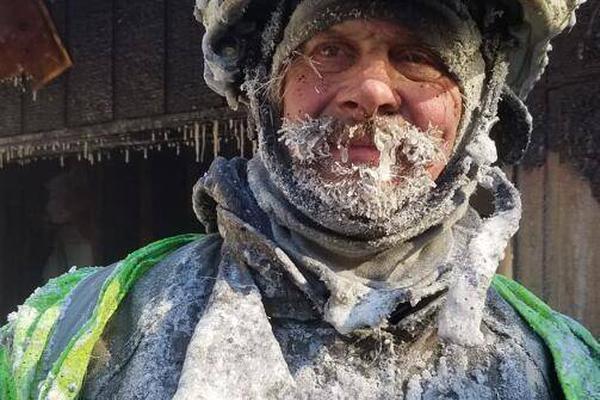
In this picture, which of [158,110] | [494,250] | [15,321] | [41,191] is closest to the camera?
[494,250]

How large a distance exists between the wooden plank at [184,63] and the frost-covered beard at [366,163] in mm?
2512

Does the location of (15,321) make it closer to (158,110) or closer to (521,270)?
(521,270)

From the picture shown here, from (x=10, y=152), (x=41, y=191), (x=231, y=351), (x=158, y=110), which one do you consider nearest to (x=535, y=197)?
(x=158, y=110)

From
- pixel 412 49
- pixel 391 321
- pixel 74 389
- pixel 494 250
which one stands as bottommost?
pixel 74 389

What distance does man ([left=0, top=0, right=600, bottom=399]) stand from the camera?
5.12 feet

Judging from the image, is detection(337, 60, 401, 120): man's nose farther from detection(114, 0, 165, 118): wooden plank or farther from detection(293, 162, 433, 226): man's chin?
detection(114, 0, 165, 118): wooden plank

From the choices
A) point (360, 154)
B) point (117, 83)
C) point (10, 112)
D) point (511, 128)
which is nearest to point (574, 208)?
point (511, 128)

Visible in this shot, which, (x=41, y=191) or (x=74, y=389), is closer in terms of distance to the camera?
(x=74, y=389)

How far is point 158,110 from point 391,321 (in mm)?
2744

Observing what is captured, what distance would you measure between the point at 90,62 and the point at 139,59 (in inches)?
10.7

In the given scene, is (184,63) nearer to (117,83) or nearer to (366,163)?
(117,83)

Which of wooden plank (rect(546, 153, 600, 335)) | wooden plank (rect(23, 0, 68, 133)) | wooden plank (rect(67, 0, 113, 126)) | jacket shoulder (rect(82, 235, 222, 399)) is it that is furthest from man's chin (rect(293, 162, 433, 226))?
wooden plank (rect(23, 0, 68, 133))

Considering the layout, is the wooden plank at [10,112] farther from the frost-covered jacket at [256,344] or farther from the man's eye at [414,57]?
the man's eye at [414,57]

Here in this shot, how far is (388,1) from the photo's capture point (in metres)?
1.63
